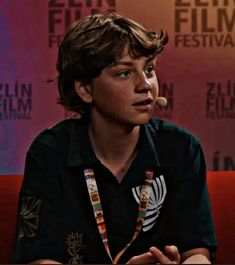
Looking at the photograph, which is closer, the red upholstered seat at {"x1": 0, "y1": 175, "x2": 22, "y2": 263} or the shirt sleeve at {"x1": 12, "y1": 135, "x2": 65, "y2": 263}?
the shirt sleeve at {"x1": 12, "y1": 135, "x2": 65, "y2": 263}

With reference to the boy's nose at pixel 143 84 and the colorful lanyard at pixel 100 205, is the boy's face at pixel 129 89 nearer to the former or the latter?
the boy's nose at pixel 143 84

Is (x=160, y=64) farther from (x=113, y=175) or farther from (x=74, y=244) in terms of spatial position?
(x=74, y=244)

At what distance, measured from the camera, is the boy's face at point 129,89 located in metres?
1.37

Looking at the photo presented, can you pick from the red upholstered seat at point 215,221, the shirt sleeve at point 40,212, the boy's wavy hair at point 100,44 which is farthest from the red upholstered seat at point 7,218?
the boy's wavy hair at point 100,44

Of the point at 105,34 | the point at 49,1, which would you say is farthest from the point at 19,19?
the point at 105,34

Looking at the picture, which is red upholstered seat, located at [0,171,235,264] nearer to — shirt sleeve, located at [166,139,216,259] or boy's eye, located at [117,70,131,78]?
shirt sleeve, located at [166,139,216,259]

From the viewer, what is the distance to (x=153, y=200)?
1456mm

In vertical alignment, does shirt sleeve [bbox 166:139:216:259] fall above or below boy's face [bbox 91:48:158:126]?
below

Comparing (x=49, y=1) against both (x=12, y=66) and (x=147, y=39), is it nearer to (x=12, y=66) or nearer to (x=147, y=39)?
(x=12, y=66)

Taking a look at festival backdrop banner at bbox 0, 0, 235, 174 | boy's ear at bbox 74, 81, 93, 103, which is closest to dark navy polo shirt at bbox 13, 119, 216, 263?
boy's ear at bbox 74, 81, 93, 103

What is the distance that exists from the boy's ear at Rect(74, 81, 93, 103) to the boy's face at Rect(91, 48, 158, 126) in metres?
0.07

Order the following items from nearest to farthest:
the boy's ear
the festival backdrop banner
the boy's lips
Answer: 1. the boy's lips
2. the boy's ear
3. the festival backdrop banner

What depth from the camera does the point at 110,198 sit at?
57.3 inches

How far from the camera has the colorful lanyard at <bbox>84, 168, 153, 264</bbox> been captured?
1.41m
